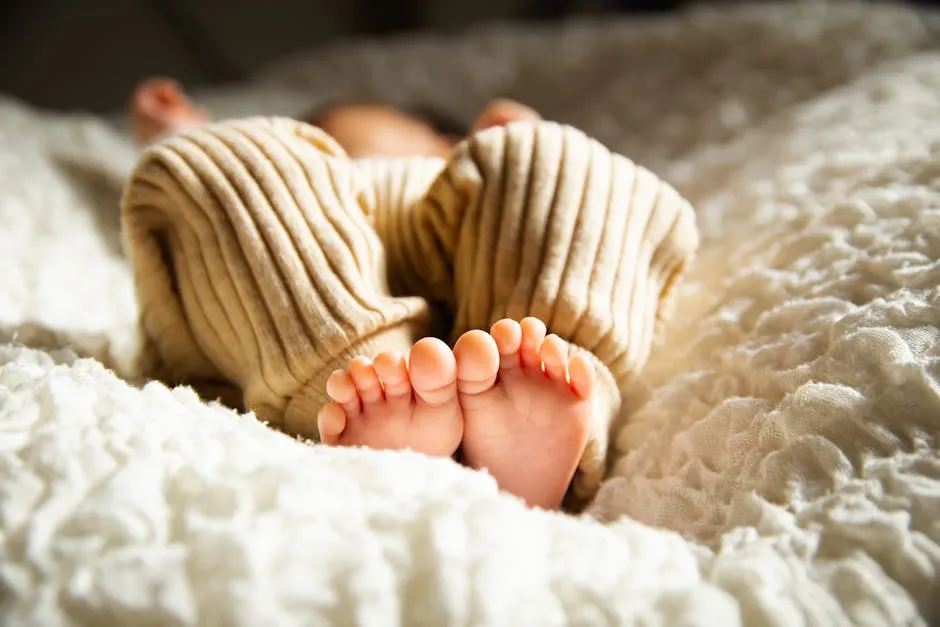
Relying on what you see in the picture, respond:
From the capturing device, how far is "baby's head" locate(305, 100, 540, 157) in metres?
0.93

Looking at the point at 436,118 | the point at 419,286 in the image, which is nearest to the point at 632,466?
the point at 419,286

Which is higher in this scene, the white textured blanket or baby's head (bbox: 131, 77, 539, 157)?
the white textured blanket

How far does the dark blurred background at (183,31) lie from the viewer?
1.72 metres

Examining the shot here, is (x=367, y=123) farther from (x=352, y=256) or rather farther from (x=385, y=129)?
(x=352, y=256)

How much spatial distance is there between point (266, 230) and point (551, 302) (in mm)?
217

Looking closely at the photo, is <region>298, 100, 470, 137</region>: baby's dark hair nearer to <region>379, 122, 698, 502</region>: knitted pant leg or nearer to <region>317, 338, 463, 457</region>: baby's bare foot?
<region>379, 122, 698, 502</region>: knitted pant leg

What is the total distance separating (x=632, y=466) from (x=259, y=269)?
0.32 meters

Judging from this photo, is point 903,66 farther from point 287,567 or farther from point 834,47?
point 287,567

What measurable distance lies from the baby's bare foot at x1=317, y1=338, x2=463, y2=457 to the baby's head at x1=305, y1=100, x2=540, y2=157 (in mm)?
418

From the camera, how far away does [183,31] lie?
1.85 meters

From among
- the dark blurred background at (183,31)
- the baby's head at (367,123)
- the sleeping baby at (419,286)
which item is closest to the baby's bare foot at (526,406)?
the sleeping baby at (419,286)

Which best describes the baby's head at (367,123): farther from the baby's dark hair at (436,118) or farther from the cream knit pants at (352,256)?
the cream knit pants at (352,256)

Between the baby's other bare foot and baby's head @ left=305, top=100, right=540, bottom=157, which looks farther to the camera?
the baby's other bare foot

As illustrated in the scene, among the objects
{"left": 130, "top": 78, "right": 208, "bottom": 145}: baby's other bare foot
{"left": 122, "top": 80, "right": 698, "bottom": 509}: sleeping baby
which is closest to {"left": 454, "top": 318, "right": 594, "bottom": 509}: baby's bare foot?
{"left": 122, "top": 80, "right": 698, "bottom": 509}: sleeping baby
